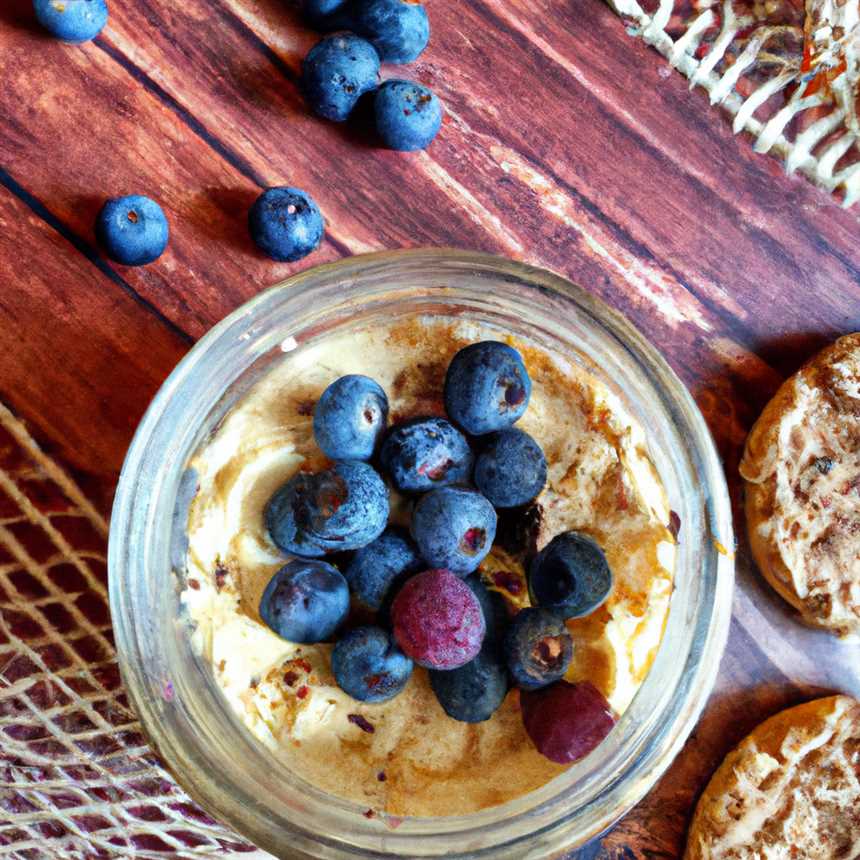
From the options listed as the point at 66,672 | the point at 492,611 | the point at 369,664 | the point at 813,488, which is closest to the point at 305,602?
the point at 369,664

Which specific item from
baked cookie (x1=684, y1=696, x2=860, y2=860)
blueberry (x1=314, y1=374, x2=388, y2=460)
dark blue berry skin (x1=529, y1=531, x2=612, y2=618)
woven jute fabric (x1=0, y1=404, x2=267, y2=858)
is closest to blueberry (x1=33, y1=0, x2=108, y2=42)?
woven jute fabric (x1=0, y1=404, x2=267, y2=858)

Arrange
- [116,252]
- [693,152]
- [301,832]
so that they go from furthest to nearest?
[693,152] < [116,252] < [301,832]

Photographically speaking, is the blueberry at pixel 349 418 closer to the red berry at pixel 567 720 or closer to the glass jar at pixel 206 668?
the glass jar at pixel 206 668

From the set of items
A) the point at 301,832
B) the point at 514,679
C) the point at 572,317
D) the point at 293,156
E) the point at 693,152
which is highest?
the point at 693,152

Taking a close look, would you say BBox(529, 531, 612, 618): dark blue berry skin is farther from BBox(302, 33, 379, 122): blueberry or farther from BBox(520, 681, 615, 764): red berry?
BBox(302, 33, 379, 122): blueberry

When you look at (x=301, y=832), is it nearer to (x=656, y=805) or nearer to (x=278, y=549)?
(x=278, y=549)

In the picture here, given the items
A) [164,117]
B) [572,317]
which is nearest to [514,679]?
[572,317]

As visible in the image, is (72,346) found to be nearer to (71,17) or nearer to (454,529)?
(71,17)
